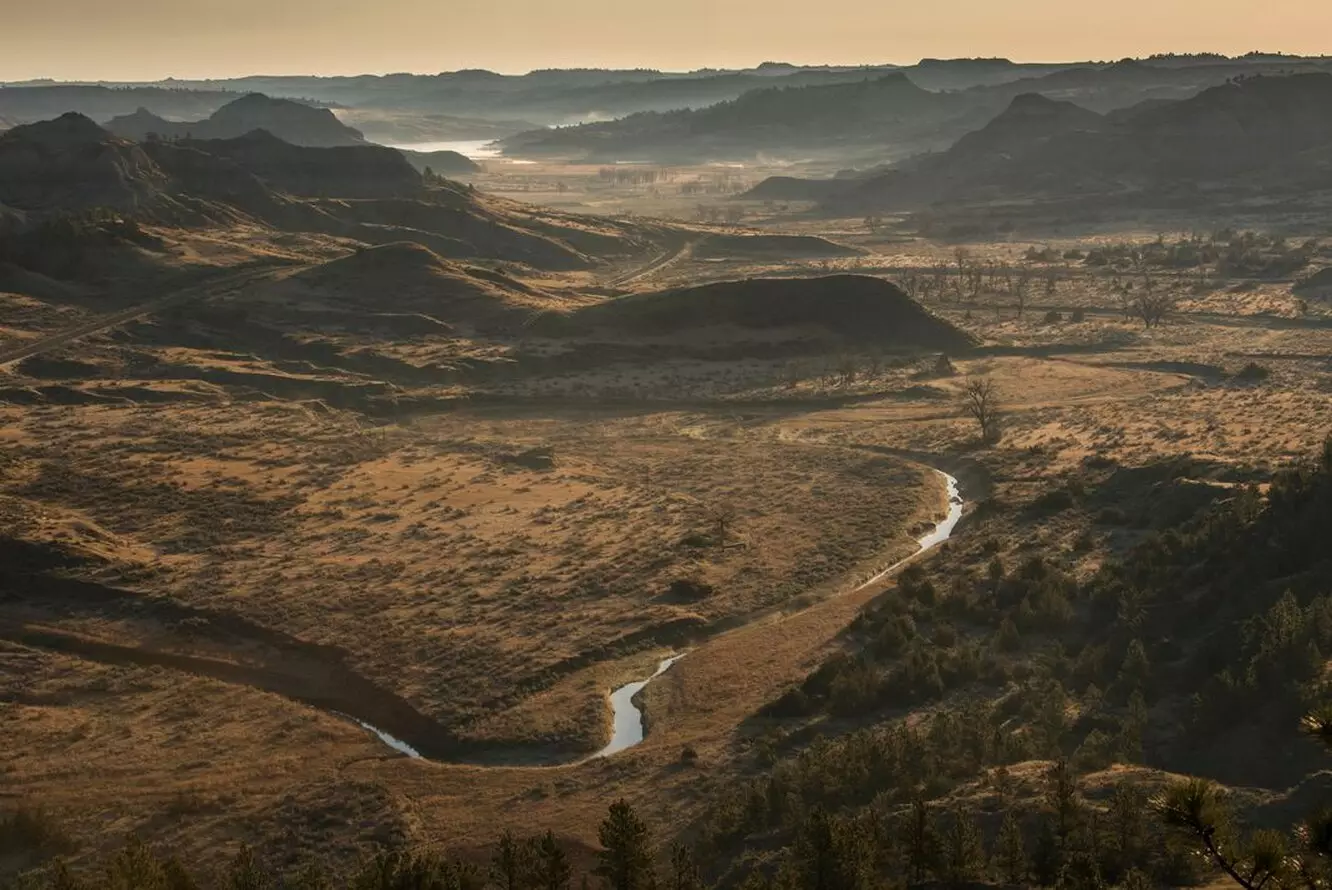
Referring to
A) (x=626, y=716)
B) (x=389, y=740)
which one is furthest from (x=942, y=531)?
(x=389, y=740)

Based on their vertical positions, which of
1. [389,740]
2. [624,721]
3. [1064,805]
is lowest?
[389,740]

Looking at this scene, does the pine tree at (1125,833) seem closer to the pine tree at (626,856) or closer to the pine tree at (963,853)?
the pine tree at (963,853)

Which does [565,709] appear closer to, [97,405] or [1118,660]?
[1118,660]

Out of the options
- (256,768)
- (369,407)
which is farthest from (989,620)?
(369,407)

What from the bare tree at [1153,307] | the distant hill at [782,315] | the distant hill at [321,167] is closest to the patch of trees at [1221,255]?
the bare tree at [1153,307]

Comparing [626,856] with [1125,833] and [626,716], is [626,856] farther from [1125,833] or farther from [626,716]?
[626,716]

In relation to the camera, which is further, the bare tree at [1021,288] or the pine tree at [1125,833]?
the bare tree at [1021,288]

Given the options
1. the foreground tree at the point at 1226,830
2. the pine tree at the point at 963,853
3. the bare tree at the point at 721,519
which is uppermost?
the foreground tree at the point at 1226,830
